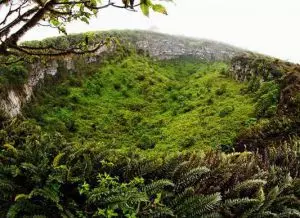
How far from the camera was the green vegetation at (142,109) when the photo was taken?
18.2 meters

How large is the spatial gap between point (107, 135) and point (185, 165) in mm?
10960

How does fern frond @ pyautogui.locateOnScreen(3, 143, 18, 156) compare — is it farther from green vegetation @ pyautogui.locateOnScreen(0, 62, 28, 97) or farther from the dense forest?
green vegetation @ pyautogui.locateOnScreen(0, 62, 28, 97)

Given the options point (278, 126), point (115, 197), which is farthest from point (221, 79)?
point (115, 197)

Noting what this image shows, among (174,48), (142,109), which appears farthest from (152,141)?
(174,48)

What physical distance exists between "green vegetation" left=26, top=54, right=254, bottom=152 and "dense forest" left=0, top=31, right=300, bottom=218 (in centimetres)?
7

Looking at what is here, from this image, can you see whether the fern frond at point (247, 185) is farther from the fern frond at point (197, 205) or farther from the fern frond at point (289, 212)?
the fern frond at point (197, 205)

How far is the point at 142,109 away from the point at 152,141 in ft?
19.4

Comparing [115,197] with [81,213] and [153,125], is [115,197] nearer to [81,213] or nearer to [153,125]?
[81,213]

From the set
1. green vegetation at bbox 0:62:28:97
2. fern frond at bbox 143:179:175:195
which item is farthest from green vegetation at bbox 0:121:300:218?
green vegetation at bbox 0:62:28:97

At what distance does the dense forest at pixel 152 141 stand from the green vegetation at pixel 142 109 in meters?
0.07

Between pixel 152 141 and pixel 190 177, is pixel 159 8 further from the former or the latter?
pixel 152 141

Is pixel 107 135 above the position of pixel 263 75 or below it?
below

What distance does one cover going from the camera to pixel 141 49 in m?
36.1

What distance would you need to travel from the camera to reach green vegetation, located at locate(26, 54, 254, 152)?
1820 cm
